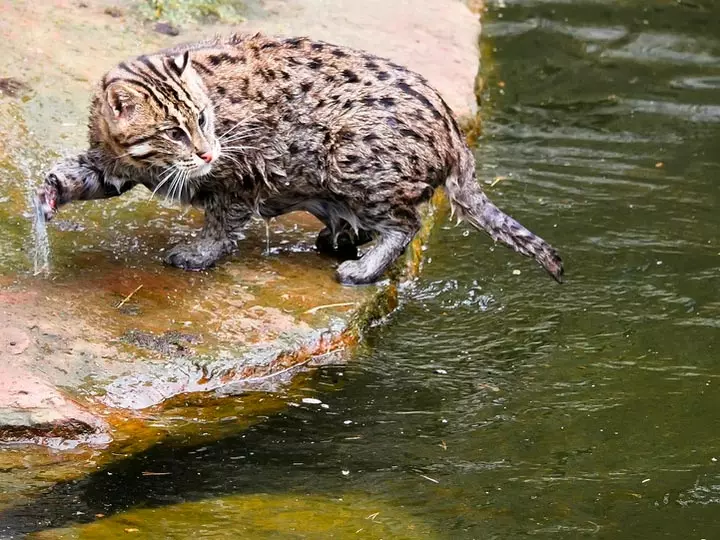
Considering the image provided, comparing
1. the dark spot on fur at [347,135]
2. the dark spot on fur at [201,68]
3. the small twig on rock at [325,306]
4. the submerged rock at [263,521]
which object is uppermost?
the dark spot on fur at [201,68]

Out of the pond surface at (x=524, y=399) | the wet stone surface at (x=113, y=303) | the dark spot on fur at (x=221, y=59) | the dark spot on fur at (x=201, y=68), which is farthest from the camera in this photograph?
the dark spot on fur at (x=221, y=59)

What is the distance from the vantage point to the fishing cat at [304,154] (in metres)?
7.04

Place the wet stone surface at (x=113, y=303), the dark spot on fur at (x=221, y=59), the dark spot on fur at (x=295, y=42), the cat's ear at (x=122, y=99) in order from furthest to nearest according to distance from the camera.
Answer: the dark spot on fur at (x=295, y=42)
the dark spot on fur at (x=221, y=59)
the cat's ear at (x=122, y=99)
the wet stone surface at (x=113, y=303)

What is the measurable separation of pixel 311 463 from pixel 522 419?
114 cm

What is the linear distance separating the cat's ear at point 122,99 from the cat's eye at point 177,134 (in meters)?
0.23

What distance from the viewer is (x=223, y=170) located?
7215 mm

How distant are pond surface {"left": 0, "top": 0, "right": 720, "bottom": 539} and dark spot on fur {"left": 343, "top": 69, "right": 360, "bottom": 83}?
1.38 metres

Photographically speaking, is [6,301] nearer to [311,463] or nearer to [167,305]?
[167,305]

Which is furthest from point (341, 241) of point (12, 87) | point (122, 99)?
point (12, 87)

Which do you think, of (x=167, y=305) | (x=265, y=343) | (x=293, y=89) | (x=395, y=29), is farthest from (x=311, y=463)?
→ (x=395, y=29)

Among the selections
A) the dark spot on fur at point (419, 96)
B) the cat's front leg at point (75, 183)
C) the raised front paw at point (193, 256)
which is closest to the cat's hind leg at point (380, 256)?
the dark spot on fur at point (419, 96)

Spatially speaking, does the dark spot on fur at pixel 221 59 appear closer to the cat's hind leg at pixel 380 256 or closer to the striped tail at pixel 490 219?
the cat's hind leg at pixel 380 256

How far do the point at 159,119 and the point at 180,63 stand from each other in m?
0.37

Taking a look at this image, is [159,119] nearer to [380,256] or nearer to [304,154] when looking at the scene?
[304,154]
